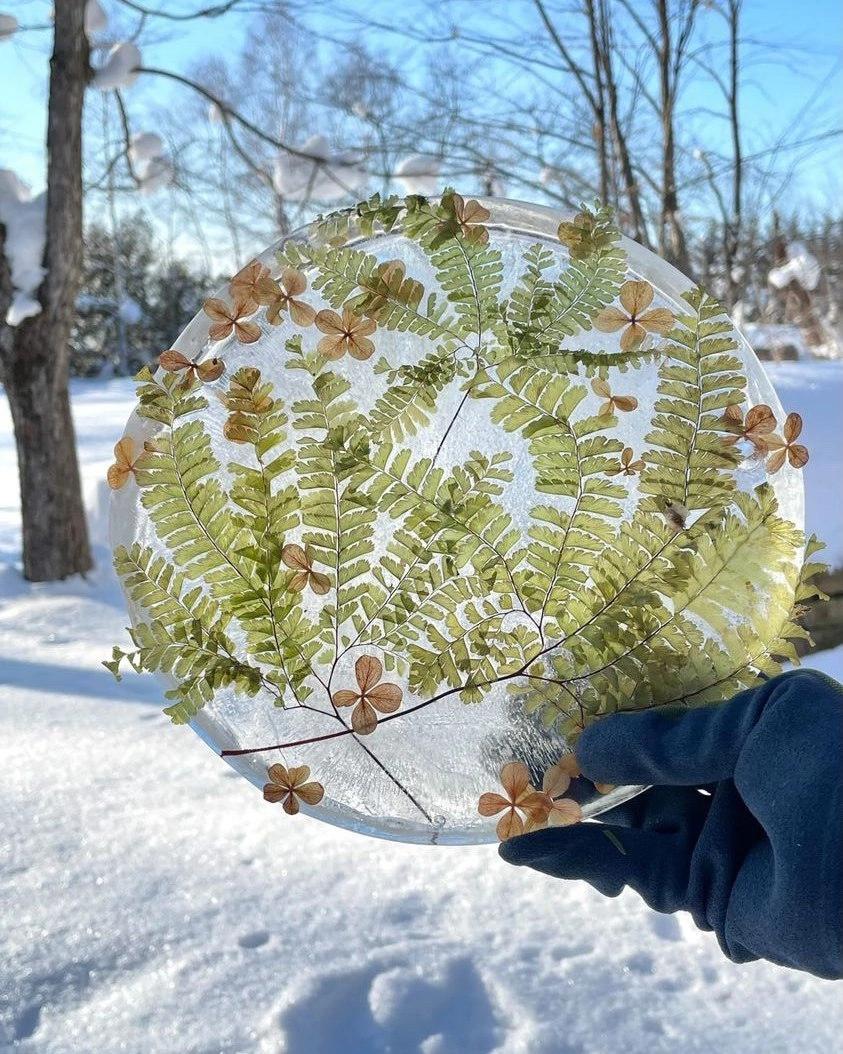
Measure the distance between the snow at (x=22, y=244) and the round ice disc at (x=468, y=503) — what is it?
2.23 m

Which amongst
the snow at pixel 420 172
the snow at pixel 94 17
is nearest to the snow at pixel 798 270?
the snow at pixel 420 172

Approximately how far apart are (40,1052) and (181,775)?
65 cm

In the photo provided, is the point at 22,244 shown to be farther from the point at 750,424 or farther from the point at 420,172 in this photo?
the point at 750,424

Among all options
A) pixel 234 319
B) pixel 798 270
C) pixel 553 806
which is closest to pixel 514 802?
pixel 553 806

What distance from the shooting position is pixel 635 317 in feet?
1.86

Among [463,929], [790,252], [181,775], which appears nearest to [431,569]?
[463,929]

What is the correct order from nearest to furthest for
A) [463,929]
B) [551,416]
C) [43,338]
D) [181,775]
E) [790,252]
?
[551,416] < [463,929] < [181,775] < [43,338] < [790,252]

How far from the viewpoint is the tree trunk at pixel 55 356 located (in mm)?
2564

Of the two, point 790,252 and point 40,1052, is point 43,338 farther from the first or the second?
point 790,252

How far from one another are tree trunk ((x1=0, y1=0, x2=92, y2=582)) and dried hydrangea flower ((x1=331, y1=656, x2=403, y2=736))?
7.92 feet

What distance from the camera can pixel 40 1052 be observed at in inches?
32.7

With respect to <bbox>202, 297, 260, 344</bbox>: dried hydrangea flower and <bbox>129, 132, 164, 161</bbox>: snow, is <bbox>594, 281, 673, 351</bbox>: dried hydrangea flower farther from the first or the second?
<bbox>129, 132, 164, 161</bbox>: snow

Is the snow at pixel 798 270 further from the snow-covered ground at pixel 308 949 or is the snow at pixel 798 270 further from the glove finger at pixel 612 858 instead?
the glove finger at pixel 612 858

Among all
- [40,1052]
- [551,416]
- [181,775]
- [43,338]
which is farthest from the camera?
[43,338]
